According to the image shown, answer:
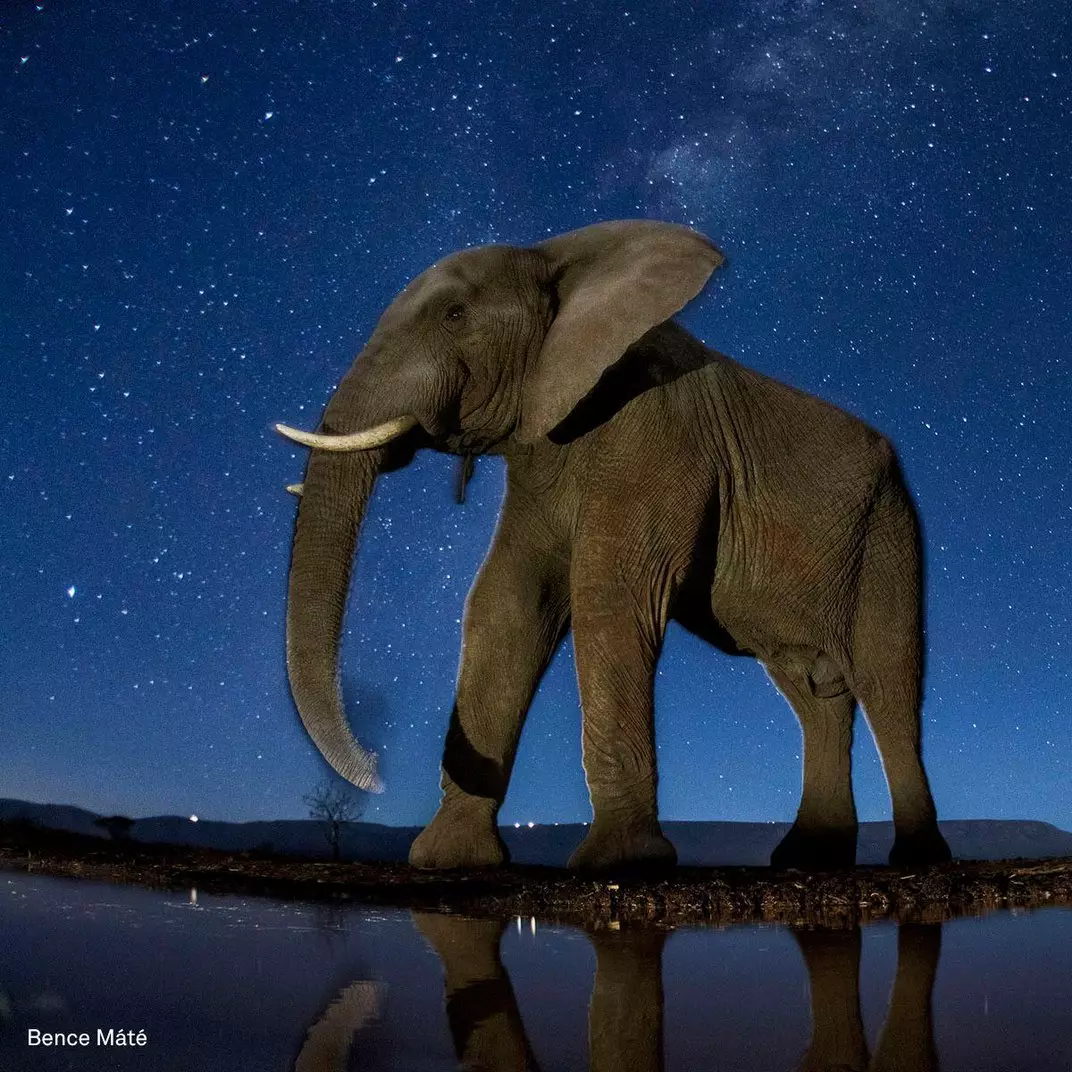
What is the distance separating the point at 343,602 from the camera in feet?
21.9

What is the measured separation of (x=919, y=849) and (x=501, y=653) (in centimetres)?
313

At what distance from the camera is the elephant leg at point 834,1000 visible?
7.02 ft

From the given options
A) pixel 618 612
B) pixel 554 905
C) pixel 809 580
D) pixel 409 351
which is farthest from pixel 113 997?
pixel 809 580

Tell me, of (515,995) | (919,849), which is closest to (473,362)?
(919,849)

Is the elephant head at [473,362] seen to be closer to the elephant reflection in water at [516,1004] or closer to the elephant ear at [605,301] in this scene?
the elephant ear at [605,301]

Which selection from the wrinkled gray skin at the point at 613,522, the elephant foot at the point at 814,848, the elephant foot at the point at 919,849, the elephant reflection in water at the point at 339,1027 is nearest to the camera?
the elephant reflection in water at the point at 339,1027

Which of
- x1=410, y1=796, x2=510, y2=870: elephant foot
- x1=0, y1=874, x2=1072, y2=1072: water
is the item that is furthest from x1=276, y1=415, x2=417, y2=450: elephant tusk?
x1=0, y1=874, x2=1072, y2=1072: water

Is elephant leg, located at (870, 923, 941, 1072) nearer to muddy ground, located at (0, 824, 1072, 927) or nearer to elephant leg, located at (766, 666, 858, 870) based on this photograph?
muddy ground, located at (0, 824, 1072, 927)

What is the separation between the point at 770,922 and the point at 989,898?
1.38 metres

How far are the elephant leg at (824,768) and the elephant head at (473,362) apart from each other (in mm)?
3122

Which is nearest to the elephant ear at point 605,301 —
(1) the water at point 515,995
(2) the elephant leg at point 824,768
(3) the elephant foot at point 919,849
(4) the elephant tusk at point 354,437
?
(4) the elephant tusk at point 354,437

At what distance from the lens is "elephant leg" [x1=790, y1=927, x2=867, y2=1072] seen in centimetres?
214

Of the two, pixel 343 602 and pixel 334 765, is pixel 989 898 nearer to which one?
pixel 334 765

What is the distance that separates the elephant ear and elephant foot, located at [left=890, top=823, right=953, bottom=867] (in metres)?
3.79
